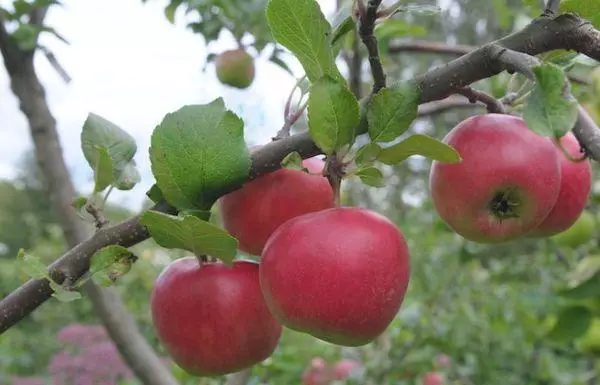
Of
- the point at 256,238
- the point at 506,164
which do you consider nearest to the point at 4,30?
the point at 256,238

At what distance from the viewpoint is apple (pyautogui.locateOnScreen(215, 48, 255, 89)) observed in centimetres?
134

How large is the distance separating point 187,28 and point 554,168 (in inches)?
36.2

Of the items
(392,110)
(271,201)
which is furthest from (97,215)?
(392,110)

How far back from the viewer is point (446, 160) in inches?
18.8

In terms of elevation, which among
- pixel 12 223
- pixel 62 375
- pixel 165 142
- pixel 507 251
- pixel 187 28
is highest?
pixel 165 142

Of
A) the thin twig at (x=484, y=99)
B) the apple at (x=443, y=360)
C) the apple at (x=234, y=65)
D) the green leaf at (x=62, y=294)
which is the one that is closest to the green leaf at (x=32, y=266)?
the green leaf at (x=62, y=294)

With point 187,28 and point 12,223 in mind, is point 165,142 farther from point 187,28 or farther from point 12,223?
point 12,223

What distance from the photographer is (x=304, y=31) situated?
0.49 m

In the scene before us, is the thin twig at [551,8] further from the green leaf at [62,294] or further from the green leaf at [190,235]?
the green leaf at [62,294]

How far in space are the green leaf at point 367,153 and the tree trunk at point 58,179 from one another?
0.76m

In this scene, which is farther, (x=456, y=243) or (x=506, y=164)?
(x=456, y=243)

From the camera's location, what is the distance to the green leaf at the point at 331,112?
0.47 metres

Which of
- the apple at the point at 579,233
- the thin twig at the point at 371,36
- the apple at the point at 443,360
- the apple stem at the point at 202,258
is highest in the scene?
the thin twig at the point at 371,36

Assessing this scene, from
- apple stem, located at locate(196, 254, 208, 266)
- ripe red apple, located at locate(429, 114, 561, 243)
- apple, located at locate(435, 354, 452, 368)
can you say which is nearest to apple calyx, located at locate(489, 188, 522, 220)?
ripe red apple, located at locate(429, 114, 561, 243)
